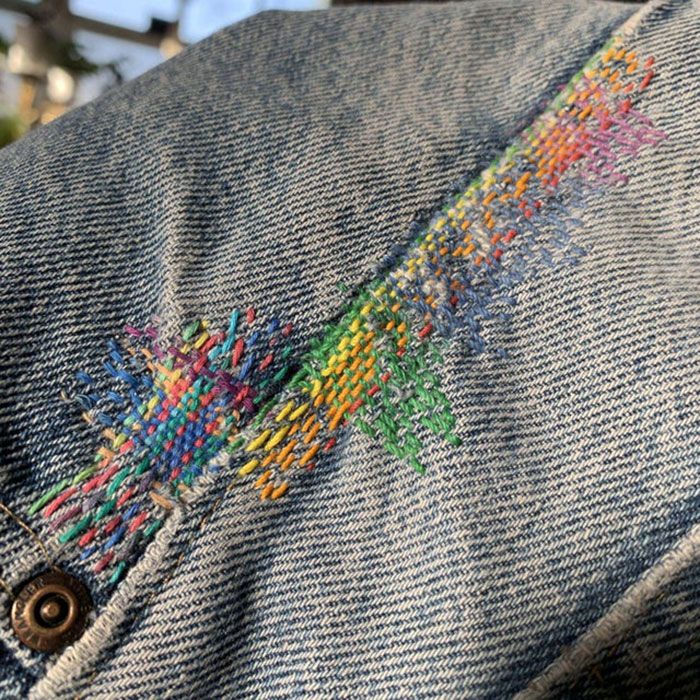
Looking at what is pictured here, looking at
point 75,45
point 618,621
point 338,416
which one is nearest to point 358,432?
point 338,416

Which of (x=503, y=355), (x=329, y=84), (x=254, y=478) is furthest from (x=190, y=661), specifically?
(x=329, y=84)

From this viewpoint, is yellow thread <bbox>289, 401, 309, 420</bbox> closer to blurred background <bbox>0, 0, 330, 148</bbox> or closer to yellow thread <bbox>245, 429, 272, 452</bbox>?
yellow thread <bbox>245, 429, 272, 452</bbox>

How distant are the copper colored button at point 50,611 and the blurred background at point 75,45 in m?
1.31

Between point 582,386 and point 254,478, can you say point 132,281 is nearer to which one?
point 254,478

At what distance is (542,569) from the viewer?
27 cm

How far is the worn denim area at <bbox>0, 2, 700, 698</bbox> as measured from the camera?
0.27 m

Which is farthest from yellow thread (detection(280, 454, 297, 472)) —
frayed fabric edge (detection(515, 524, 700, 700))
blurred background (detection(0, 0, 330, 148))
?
blurred background (detection(0, 0, 330, 148))

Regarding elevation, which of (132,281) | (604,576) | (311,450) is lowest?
(604,576)

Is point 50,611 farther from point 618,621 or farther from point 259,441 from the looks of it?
point 618,621

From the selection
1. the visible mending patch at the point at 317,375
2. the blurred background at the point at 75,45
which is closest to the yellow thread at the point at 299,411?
the visible mending patch at the point at 317,375

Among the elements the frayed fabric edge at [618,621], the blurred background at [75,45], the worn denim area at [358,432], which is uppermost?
the blurred background at [75,45]

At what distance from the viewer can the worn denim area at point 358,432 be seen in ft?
0.88

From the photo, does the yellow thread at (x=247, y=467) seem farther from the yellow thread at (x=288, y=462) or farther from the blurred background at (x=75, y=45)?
the blurred background at (x=75, y=45)

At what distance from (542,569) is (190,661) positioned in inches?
5.8
